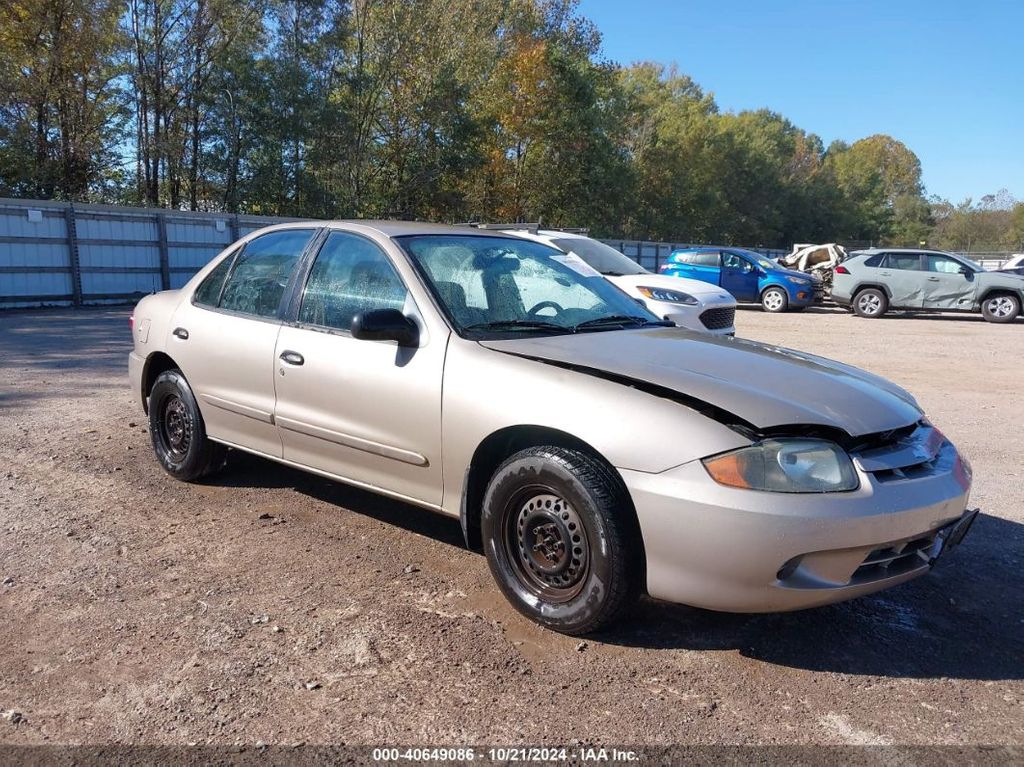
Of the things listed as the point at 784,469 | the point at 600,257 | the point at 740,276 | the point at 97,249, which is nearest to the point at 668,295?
the point at 600,257

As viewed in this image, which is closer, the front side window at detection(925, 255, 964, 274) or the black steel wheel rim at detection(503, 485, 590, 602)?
the black steel wheel rim at detection(503, 485, 590, 602)

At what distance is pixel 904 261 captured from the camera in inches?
760

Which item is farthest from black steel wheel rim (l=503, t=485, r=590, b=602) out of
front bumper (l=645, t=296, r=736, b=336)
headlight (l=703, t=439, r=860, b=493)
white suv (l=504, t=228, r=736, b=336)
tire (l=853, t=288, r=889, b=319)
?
tire (l=853, t=288, r=889, b=319)

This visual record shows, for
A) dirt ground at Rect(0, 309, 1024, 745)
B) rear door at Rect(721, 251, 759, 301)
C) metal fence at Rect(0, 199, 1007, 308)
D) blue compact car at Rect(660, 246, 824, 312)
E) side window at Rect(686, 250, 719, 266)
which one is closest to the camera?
dirt ground at Rect(0, 309, 1024, 745)

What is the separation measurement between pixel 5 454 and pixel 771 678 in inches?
200

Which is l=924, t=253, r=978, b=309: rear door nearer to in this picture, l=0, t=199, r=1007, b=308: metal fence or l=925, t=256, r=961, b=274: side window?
l=925, t=256, r=961, b=274: side window

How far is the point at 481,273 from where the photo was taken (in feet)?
13.2

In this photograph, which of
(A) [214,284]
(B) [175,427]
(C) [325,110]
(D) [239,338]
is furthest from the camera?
(C) [325,110]

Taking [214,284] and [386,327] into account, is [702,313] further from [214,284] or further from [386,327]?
[386,327]

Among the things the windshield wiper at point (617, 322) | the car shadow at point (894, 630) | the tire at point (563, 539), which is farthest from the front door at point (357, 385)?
the car shadow at point (894, 630)

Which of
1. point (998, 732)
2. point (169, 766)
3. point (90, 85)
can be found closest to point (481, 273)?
point (169, 766)

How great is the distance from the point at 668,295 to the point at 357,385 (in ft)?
→ 22.2

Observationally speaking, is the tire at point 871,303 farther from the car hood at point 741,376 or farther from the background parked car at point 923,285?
the car hood at point 741,376

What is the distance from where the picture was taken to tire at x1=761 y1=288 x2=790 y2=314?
21.2 meters
